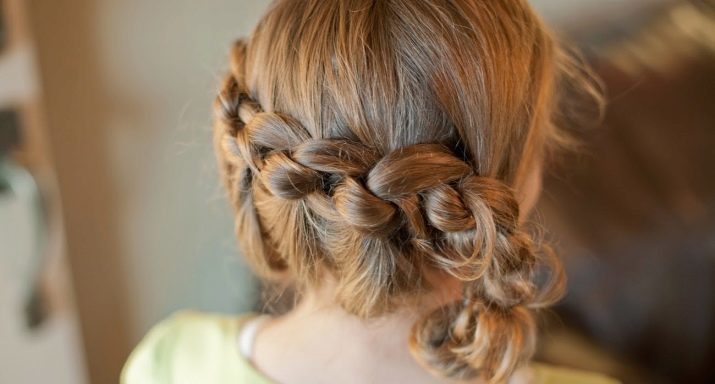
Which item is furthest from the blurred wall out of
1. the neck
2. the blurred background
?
the neck

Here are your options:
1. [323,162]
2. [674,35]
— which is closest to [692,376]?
[674,35]

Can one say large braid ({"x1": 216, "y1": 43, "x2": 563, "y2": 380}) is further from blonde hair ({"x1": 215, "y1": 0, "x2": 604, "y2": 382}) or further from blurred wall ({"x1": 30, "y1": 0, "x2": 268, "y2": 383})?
blurred wall ({"x1": 30, "y1": 0, "x2": 268, "y2": 383})

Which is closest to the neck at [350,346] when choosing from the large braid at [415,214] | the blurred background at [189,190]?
the large braid at [415,214]

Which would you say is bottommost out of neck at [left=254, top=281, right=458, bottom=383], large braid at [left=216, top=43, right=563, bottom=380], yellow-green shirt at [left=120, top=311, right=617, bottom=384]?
yellow-green shirt at [left=120, top=311, right=617, bottom=384]

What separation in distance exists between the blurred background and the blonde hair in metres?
0.32

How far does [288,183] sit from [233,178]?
0.15m

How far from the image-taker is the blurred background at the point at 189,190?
36.9 inches

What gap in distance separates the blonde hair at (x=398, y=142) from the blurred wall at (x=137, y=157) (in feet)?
1.49

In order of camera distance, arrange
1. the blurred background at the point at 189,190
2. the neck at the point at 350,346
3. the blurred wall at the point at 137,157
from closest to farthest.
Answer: the neck at the point at 350,346, the blurred background at the point at 189,190, the blurred wall at the point at 137,157

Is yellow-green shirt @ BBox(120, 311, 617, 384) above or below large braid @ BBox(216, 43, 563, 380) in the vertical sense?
below

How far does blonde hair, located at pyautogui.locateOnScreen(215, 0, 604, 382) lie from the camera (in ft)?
1.90

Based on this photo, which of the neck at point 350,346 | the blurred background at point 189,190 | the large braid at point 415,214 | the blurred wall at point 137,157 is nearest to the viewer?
the large braid at point 415,214

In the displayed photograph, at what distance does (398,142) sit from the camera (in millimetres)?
588

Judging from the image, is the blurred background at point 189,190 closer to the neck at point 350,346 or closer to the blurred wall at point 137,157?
the blurred wall at point 137,157
